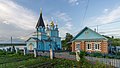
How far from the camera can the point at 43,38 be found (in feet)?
128

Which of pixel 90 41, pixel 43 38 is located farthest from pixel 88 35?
pixel 43 38

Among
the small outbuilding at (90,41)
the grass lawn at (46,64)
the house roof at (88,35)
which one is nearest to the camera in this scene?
the grass lawn at (46,64)

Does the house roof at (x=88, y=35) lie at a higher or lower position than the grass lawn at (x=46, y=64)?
higher

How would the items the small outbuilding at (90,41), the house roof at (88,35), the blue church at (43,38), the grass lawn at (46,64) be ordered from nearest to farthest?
the grass lawn at (46,64), the small outbuilding at (90,41), the house roof at (88,35), the blue church at (43,38)

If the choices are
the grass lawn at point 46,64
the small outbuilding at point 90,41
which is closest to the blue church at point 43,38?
the small outbuilding at point 90,41

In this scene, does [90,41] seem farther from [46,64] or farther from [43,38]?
[43,38]

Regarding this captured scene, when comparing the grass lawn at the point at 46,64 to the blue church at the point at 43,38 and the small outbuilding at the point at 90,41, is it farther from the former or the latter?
the blue church at the point at 43,38

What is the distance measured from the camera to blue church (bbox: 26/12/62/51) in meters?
36.4

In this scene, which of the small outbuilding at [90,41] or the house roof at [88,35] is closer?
the small outbuilding at [90,41]

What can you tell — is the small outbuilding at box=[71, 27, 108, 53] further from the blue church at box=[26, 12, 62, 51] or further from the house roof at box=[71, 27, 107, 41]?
the blue church at box=[26, 12, 62, 51]

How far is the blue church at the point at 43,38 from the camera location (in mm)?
36406

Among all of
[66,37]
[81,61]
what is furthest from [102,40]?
[66,37]

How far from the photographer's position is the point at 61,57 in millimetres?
20484

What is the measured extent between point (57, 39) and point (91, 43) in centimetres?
2172
